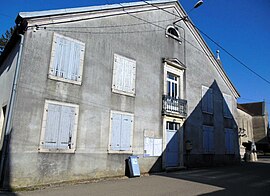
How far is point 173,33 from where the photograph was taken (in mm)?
13961

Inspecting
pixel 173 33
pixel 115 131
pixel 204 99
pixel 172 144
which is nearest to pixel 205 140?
pixel 204 99

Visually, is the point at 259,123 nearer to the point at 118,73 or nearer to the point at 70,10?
the point at 118,73

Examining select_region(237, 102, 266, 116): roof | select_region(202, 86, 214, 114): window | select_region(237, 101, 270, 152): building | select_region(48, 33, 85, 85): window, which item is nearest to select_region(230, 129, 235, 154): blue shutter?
select_region(202, 86, 214, 114): window

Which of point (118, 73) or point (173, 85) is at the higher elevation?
point (173, 85)

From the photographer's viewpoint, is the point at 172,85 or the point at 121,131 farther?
the point at 172,85

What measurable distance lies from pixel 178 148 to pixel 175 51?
5613mm

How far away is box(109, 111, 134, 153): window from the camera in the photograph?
976cm

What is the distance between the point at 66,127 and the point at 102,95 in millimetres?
2050

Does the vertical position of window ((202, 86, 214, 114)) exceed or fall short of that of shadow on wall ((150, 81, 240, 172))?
it exceeds it

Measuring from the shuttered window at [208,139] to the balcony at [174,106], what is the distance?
7.69 feet

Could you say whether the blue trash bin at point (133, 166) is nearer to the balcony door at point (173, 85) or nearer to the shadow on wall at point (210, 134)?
the shadow on wall at point (210, 134)

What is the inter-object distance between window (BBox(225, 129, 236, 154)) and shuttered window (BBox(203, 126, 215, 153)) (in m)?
1.89

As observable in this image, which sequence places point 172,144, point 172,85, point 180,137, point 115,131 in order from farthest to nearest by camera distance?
point 172,85 → point 180,137 → point 172,144 → point 115,131

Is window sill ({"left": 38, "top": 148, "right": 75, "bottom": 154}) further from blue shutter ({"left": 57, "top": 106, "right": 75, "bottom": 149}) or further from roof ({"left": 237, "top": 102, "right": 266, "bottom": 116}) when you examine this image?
roof ({"left": 237, "top": 102, "right": 266, "bottom": 116})
